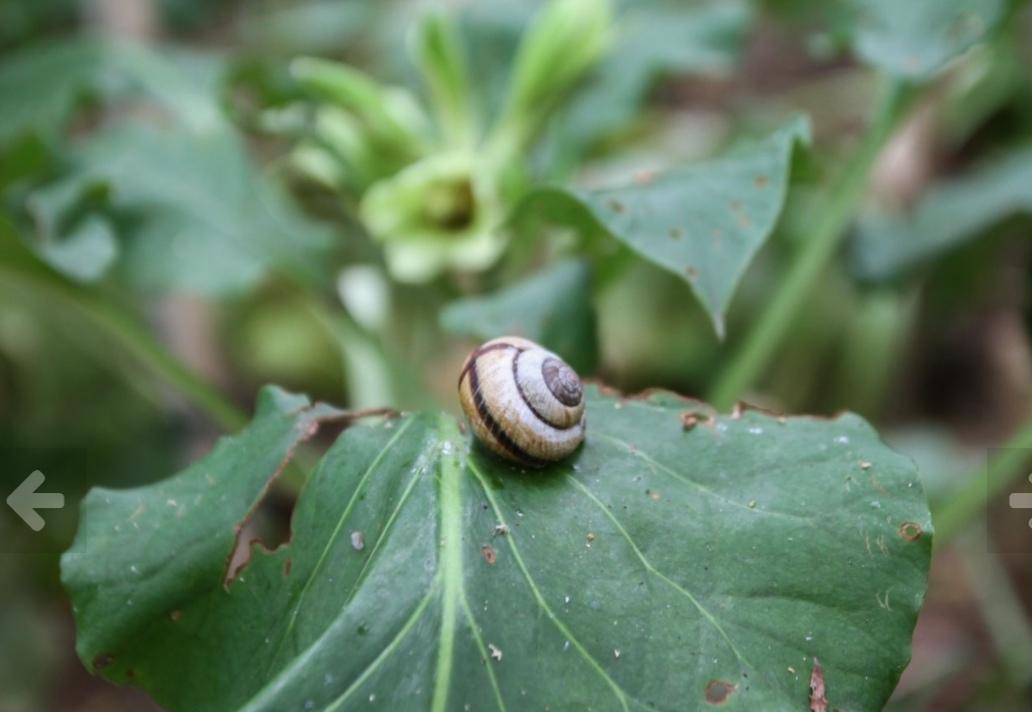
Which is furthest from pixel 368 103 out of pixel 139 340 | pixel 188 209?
pixel 139 340

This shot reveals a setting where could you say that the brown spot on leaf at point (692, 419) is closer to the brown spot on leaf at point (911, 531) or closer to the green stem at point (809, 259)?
the brown spot on leaf at point (911, 531)

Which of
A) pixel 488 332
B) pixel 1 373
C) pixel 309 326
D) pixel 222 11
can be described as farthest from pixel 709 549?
pixel 222 11

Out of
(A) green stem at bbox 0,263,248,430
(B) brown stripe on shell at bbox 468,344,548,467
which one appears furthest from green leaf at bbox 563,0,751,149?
(B) brown stripe on shell at bbox 468,344,548,467

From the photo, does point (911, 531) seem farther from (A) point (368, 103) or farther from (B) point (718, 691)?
(A) point (368, 103)

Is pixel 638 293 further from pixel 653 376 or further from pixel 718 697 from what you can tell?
pixel 718 697

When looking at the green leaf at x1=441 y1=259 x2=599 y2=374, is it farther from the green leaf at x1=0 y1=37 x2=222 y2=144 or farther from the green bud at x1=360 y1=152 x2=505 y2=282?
the green leaf at x1=0 y1=37 x2=222 y2=144

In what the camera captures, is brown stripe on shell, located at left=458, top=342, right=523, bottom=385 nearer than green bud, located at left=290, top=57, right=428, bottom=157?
Yes
